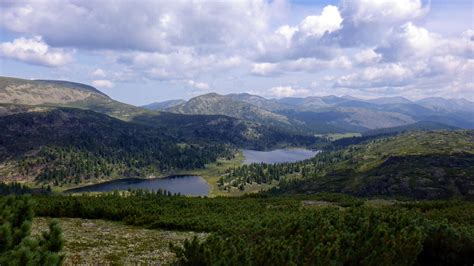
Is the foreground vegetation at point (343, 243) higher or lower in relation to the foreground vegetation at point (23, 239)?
lower

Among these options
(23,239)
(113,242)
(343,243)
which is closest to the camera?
(23,239)

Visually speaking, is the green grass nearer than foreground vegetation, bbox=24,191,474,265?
No

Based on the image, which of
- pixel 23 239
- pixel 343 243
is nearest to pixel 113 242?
pixel 343 243

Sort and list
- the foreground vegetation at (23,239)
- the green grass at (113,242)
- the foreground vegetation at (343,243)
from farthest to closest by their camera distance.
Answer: the green grass at (113,242) < the foreground vegetation at (343,243) < the foreground vegetation at (23,239)

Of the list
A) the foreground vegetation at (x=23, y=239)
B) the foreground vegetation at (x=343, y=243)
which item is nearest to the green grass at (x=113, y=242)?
the foreground vegetation at (x=343, y=243)

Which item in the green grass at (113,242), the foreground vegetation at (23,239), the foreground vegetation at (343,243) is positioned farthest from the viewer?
the green grass at (113,242)

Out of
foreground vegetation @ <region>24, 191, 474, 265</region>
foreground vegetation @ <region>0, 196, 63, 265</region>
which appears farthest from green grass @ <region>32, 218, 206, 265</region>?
foreground vegetation @ <region>0, 196, 63, 265</region>

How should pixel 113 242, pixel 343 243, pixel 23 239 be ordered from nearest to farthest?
pixel 23 239 → pixel 343 243 → pixel 113 242

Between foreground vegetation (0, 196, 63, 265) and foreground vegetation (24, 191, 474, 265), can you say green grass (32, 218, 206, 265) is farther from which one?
foreground vegetation (0, 196, 63, 265)

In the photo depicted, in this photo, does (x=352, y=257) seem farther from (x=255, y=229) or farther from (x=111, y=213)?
(x=111, y=213)

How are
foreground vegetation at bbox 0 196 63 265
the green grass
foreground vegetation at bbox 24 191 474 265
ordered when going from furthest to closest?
the green grass, foreground vegetation at bbox 24 191 474 265, foreground vegetation at bbox 0 196 63 265

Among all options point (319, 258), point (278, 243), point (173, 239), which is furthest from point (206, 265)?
point (173, 239)

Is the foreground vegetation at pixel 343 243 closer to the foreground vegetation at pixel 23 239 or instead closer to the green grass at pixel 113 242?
the green grass at pixel 113 242

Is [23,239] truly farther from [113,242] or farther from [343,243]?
[113,242]
